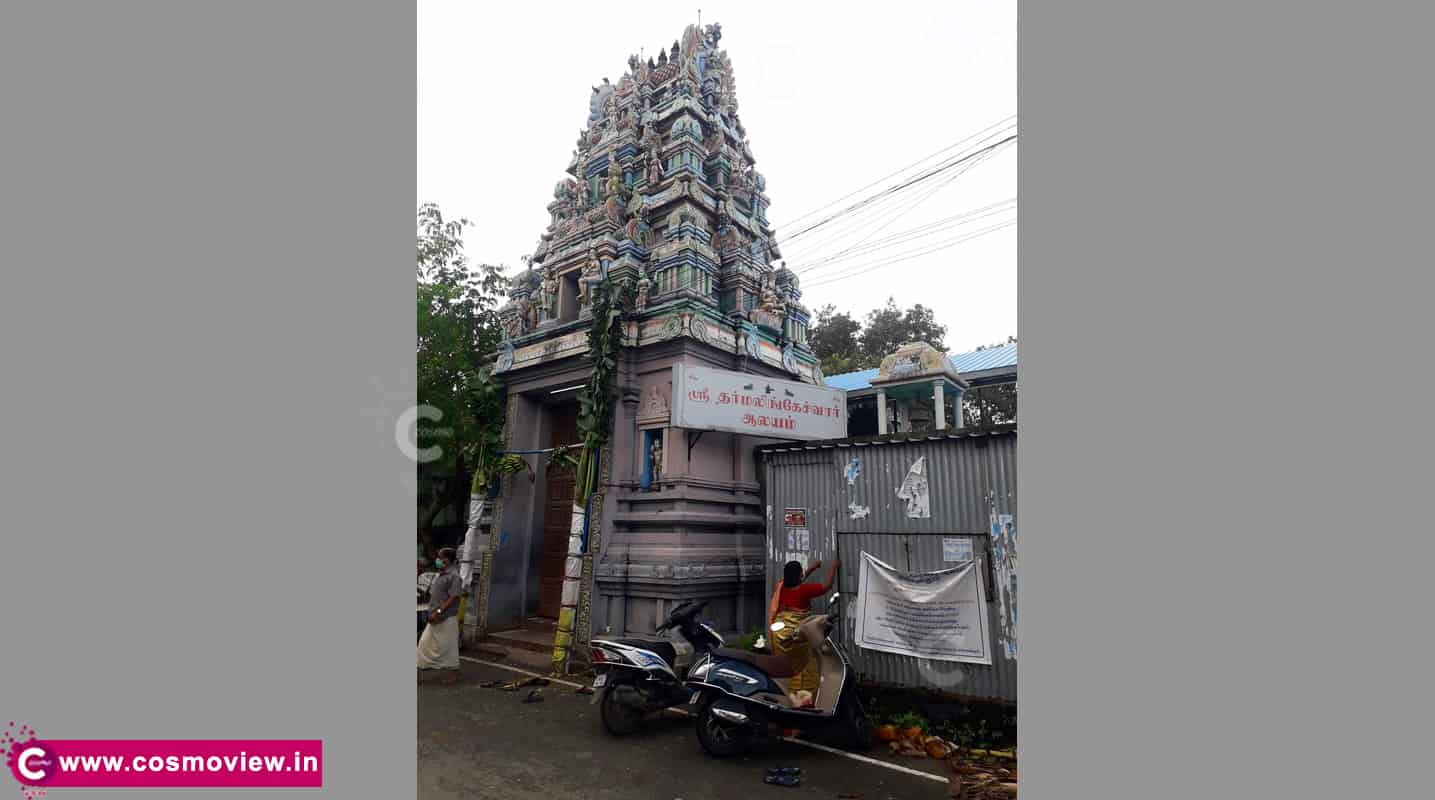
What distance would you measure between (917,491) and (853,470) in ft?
2.66

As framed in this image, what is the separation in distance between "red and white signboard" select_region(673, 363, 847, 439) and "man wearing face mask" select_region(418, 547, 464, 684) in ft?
12.4

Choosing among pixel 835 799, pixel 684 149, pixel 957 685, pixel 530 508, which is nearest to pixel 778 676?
pixel 835 799

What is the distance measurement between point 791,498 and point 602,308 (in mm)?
4424

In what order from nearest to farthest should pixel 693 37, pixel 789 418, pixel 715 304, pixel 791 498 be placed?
pixel 791 498, pixel 789 418, pixel 715 304, pixel 693 37

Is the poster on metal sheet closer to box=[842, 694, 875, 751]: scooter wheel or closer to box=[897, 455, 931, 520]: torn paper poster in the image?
box=[897, 455, 931, 520]: torn paper poster

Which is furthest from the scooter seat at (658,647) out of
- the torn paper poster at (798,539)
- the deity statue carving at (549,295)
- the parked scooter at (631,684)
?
the deity statue carving at (549,295)

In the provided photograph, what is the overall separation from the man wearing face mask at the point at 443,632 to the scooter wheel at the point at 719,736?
14.4 feet

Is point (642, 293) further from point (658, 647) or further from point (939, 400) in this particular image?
point (939, 400)

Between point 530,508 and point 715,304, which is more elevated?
point 715,304

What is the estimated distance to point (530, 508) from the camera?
1192cm

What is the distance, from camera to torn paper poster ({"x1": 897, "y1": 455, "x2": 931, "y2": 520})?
693 cm

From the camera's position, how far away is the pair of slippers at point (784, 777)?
5.14 metres

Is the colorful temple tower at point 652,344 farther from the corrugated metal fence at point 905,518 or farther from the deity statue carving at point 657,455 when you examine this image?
the corrugated metal fence at point 905,518
